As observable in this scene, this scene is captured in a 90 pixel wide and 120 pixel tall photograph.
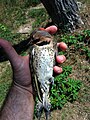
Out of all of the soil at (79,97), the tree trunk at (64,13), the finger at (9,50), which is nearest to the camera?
the finger at (9,50)

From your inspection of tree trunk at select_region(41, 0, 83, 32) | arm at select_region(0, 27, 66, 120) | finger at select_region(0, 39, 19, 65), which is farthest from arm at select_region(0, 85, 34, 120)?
tree trunk at select_region(41, 0, 83, 32)

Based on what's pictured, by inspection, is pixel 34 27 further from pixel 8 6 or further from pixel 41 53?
pixel 41 53

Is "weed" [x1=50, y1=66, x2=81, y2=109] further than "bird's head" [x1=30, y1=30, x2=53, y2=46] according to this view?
Yes

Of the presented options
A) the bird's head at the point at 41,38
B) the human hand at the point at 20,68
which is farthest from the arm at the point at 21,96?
the bird's head at the point at 41,38

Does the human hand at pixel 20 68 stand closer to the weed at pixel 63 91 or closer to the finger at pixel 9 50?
the finger at pixel 9 50

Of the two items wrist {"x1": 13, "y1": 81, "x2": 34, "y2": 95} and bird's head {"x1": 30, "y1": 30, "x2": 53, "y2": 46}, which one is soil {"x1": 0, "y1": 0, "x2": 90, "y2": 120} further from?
bird's head {"x1": 30, "y1": 30, "x2": 53, "y2": 46}

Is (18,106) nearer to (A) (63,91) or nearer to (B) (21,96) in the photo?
(B) (21,96)

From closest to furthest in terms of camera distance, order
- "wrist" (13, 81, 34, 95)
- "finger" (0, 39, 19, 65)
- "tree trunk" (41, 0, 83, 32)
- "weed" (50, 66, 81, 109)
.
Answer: "finger" (0, 39, 19, 65)
"wrist" (13, 81, 34, 95)
"weed" (50, 66, 81, 109)
"tree trunk" (41, 0, 83, 32)

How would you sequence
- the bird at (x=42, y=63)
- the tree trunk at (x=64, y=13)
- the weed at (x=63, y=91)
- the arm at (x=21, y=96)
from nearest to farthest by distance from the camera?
the bird at (x=42, y=63) < the arm at (x=21, y=96) < the weed at (x=63, y=91) < the tree trunk at (x=64, y=13)
